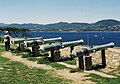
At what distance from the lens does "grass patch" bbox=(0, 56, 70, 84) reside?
18.7 m

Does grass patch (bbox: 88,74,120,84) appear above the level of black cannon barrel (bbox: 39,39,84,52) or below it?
below

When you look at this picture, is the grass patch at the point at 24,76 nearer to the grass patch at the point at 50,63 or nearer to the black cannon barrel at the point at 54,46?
the grass patch at the point at 50,63

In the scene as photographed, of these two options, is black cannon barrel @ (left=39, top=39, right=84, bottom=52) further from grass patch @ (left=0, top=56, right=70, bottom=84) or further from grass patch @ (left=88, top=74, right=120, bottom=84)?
grass patch @ (left=88, top=74, right=120, bottom=84)

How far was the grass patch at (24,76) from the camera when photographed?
18688 millimetres

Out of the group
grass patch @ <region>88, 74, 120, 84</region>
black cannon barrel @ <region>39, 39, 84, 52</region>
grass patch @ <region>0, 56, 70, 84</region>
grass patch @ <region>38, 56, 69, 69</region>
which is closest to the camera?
grass patch @ <region>88, 74, 120, 84</region>

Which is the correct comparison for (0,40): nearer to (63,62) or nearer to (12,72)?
(63,62)

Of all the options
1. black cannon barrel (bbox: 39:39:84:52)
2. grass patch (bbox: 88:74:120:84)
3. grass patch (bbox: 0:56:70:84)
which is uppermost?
black cannon barrel (bbox: 39:39:84:52)

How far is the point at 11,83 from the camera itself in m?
18.1

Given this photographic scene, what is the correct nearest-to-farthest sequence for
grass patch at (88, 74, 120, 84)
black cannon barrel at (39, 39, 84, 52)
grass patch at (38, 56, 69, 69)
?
1. grass patch at (88, 74, 120, 84)
2. grass patch at (38, 56, 69, 69)
3. black cannon barrel at (39, 39, 84, 52)

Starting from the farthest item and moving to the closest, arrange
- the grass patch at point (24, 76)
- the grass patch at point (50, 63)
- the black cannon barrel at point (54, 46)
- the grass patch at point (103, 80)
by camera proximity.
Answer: the black cannon barrel at point (54, 46) < the grass patch at point (50, 63) < the grass patch at point (24, 76) < the grass patch at point (103, 80)

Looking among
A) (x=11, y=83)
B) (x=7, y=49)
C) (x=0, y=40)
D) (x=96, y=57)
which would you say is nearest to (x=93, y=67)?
(x=96, y=57)

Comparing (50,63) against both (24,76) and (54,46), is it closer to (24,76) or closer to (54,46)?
(54,46)

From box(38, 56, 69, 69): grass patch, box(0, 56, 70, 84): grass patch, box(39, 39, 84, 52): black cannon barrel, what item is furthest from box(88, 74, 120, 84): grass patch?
box(39, 39, 84, 52): black cannon barrel

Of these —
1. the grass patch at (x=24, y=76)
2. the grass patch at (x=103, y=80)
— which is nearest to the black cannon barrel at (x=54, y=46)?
the grass patch at (x=24, y=76)
